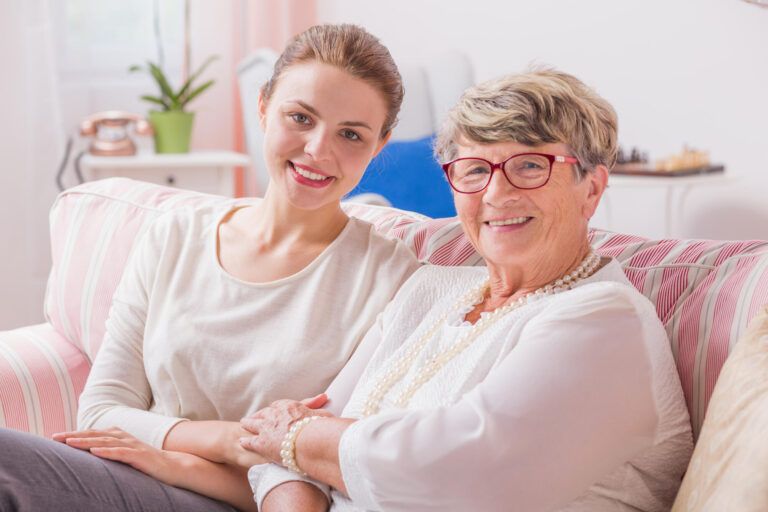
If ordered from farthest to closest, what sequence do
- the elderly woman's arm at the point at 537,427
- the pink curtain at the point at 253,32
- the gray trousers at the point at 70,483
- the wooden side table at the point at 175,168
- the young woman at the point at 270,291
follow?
1. the pink curtain at the point at 253,32
2. the wooden side table at the point at 175,168
3. the young woman at the point at 270,291
4. the gray trousers at the point at 70,483
5. the elderly woman's arm at the point at 537,427

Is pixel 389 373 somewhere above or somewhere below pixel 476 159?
below

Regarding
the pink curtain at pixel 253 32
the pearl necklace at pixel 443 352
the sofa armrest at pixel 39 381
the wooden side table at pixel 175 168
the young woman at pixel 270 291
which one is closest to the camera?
the pearl necklace at pixel 443 352

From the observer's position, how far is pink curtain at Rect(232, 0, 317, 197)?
4.23m

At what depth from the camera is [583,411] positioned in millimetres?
981

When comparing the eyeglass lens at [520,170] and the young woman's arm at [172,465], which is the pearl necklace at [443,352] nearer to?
the eyeglass lens at [520,170]

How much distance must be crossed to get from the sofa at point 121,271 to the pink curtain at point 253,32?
2368 millimetres

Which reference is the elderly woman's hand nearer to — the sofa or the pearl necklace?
the pearl necklace

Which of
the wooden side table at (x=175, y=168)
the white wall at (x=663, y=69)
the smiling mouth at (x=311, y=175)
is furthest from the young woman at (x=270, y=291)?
the white wall at (x=663, y=69)

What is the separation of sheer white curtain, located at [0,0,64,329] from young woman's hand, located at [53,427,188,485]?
2517 mm

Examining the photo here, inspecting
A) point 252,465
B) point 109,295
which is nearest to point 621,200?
point 109,295

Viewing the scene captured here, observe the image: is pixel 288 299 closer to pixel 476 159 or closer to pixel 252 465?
pixel 252 465

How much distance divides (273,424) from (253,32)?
3298mm

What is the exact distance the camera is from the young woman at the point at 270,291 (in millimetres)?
1401

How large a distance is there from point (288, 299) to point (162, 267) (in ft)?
0.79
